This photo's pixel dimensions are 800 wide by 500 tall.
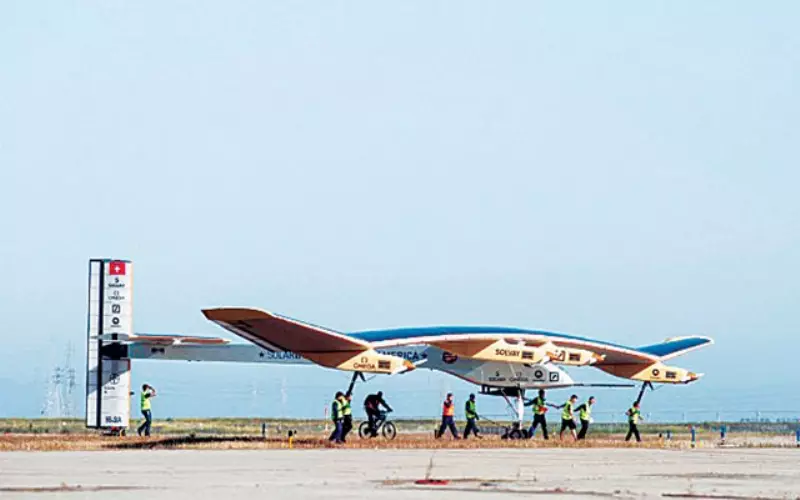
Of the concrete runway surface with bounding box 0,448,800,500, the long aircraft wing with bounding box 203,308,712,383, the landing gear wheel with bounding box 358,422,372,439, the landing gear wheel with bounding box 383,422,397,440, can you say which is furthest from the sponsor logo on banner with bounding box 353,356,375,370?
the concrete runway surface with bounding box 0,448,800,500

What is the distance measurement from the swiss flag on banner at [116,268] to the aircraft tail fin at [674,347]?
1742 centimetres

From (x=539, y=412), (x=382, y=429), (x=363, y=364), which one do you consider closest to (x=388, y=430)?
(x=382, y=429)

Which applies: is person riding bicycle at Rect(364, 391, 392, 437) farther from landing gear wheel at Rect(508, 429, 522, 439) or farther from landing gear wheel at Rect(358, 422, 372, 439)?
landing gear wheel at Rect(508, 429, 522, 439)

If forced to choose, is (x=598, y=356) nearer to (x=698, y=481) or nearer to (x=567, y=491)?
(x=698, y=481)

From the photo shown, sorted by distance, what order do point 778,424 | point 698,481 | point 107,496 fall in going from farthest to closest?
point 778,424, point 698,481, point 107,496

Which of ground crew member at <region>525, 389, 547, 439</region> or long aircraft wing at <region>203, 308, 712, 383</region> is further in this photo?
ground crew member at <region>525, 389, 547, 439</region>

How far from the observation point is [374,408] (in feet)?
117

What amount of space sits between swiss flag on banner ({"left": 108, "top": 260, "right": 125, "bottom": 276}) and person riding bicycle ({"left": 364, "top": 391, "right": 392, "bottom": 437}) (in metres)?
10.1

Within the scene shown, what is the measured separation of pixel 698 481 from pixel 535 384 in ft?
67.8

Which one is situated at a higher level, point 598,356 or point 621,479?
point 598,356

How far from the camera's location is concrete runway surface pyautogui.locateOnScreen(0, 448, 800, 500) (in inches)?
673

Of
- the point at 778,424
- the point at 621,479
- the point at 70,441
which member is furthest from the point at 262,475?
the point at 778,424

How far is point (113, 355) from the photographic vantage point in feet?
135

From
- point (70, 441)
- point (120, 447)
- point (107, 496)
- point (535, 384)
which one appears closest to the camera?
point (107, 496)
